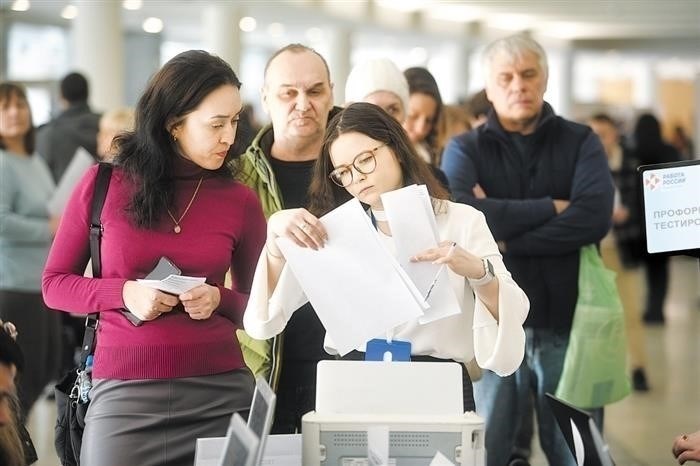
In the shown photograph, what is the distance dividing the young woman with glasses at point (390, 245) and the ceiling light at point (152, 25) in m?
18.9

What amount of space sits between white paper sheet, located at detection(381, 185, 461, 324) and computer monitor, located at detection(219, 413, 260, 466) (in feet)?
2.37

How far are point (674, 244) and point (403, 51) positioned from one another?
1055 inches

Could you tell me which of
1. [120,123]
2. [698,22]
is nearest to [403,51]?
[698,22]

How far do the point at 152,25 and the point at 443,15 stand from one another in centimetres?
570

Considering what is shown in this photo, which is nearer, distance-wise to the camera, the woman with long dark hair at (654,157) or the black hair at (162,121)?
the black hair at (162,121)

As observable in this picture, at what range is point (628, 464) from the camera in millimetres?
6133

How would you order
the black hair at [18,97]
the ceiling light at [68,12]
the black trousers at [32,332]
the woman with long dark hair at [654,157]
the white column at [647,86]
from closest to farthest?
the black trousers at [32,332] → the black hair at [18,97] → the woman with long dark hair at [654,157] → the ceiling light at [68,12] → the white column at [647,86]

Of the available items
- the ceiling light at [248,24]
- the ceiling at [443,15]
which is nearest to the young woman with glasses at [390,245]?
the ceiling at [443,15]

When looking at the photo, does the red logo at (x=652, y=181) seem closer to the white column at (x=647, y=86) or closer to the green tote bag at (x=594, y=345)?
the green tote bag at (x=594, y=345)

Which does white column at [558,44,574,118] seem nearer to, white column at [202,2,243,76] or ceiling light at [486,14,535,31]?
ceiling light at [486,14,535,31]

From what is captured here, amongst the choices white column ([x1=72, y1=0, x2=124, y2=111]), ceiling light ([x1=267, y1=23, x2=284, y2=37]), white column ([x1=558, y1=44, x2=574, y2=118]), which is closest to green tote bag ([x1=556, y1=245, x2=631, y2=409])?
white column ([x1=72, y1=0, x2=124, y2=111])

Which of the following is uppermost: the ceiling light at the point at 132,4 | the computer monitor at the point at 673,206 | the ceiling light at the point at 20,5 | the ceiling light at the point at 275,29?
the ceiling light at the point at 275,29

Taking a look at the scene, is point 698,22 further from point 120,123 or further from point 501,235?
point 501,235

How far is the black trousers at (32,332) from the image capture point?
19.2 feet
